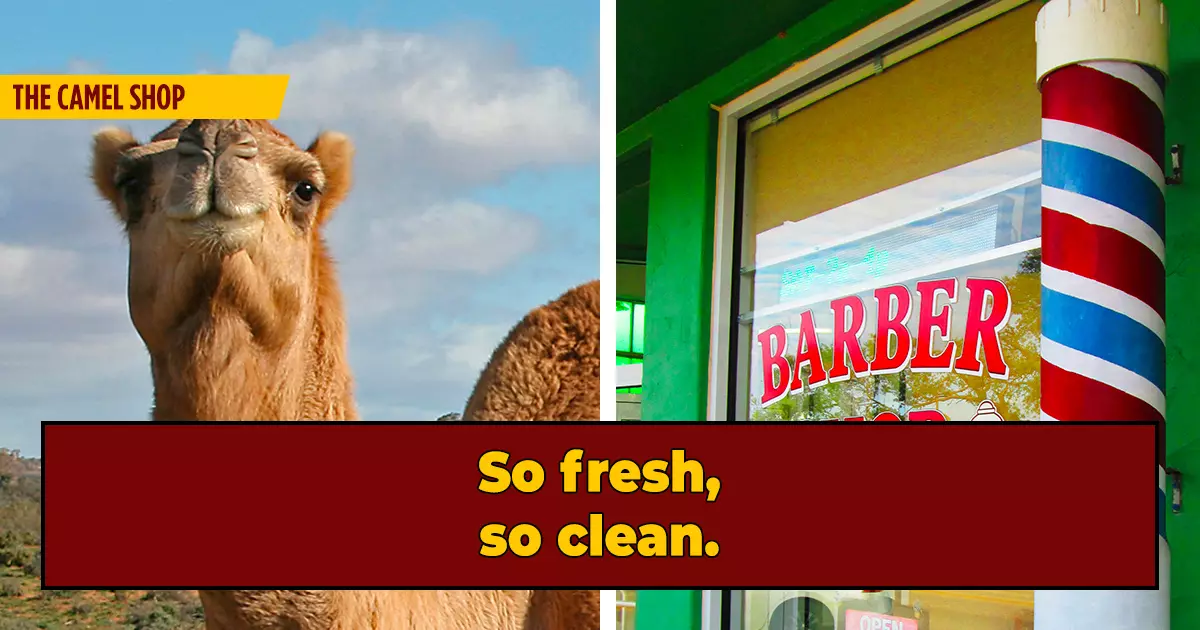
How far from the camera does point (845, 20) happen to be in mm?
3449

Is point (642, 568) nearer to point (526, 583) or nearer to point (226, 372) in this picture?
point (526, 583)

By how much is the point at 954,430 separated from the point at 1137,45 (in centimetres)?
80

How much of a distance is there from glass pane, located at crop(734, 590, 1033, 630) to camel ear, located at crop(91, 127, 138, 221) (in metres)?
2.15

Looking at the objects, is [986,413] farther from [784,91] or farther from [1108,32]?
[784,91]

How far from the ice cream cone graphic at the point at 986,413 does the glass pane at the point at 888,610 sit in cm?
44

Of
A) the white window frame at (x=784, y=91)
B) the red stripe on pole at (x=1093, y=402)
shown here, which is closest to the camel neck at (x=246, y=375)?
the red stripe on pole at (x=1093, y=402)

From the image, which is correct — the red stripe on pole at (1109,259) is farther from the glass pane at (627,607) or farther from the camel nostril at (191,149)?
the glass pane at (627,607)

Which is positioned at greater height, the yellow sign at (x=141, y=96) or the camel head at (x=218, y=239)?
the yellow sign at (x=141, y=96)

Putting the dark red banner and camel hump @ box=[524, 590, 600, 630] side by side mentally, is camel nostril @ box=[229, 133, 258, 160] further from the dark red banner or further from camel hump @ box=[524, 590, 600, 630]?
camel hump @ box=[524, 590, 600, 630]

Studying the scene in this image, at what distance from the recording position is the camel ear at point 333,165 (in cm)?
157

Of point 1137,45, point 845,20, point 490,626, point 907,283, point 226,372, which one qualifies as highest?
point 845,20

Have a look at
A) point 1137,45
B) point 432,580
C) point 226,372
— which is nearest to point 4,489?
point 226,372

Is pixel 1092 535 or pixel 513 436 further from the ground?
pixel 513 436

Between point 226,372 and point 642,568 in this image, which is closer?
point 226,372
